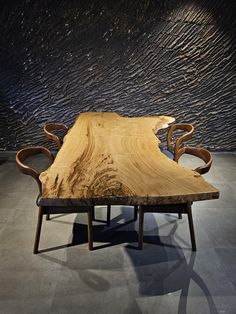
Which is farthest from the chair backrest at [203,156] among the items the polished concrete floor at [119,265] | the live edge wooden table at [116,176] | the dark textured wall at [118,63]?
the dark textured wall at [118,63]

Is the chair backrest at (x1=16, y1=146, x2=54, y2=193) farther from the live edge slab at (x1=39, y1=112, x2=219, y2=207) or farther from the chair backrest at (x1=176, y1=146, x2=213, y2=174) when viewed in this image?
the chair backrest at (x1=176, y1=146, x2=213, y2=174)

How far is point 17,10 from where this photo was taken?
12.9 feet

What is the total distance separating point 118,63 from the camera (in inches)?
163

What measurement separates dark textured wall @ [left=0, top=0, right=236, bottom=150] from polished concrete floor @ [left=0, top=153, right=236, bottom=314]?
1904 mm

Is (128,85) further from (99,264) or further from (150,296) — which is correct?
(150,296)

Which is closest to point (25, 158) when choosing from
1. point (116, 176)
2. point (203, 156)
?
point (116, 176)

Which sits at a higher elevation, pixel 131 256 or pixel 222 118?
pixel 222 118

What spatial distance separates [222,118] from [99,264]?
317 centimetres

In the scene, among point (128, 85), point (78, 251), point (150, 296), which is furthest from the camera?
point (128, 85)

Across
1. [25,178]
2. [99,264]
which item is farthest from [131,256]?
[25,178]

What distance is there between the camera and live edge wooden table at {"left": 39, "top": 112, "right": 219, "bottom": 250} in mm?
1303

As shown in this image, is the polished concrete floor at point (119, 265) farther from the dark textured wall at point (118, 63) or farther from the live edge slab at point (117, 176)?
the dark textured wall at point (118, 63)

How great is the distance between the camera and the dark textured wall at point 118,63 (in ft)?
13.0

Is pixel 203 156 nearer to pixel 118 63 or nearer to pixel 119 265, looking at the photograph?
pixel 119 265
